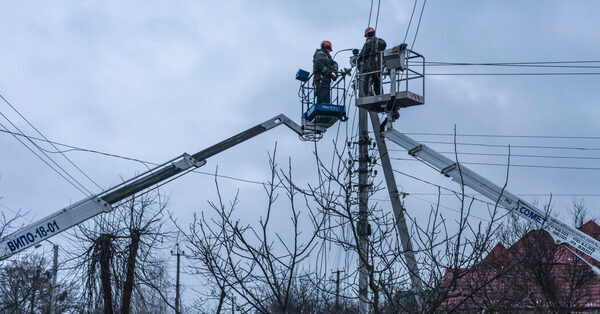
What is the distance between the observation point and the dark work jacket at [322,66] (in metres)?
17.1

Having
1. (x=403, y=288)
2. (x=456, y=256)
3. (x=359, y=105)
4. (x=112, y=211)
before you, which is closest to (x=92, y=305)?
(x=112, y=211)

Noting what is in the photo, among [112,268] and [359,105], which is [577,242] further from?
[112,268]

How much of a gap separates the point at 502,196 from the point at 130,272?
8022mm

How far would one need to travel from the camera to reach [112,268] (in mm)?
12891

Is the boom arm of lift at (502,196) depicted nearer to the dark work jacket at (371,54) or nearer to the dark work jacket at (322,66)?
the dark work jacket at (371,54)

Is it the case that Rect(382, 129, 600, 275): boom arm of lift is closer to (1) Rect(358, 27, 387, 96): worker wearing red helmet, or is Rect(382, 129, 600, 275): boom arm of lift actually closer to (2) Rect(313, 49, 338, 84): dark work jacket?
(1) Rect(358, 27, 387, 96): worker wearing red helmet

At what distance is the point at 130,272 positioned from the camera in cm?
1180

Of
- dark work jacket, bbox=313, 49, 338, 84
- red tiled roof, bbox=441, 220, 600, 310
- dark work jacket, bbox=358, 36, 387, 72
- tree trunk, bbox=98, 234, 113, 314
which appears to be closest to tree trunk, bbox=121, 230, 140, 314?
tree trunk, bbox=98, 234, 113, 314

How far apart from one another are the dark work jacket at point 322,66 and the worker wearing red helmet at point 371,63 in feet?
5.50

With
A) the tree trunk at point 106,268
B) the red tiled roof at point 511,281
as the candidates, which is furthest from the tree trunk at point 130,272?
the red tiled roof at point 511,281

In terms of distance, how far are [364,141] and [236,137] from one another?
9.84 feet

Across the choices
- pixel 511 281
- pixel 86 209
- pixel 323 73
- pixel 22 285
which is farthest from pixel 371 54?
pixel 22 285

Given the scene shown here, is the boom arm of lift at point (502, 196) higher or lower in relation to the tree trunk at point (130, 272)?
higher

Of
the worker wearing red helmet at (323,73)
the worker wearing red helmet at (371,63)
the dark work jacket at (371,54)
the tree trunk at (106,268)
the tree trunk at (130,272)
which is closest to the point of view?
the tree trunk at (130,272)
